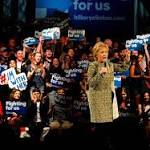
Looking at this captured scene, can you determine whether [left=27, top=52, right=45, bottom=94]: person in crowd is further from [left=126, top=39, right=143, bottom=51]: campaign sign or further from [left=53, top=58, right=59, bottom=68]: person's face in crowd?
[left=126, top=39, right=143, bottom=51]: campaign sign

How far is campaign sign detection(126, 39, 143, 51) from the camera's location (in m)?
8.15

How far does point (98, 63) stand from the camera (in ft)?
25.1

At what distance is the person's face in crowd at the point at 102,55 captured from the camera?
7.59 metres

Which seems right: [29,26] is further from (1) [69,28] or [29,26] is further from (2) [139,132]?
(2) [139,132]

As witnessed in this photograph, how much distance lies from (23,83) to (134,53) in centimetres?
174

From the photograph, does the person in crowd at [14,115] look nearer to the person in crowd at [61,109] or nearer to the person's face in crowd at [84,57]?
the person in crowd at [61,109]

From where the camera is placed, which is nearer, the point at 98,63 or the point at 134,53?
the point at 98,63

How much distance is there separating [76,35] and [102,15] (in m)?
0.49

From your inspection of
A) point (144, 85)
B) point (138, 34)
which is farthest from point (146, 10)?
point (144, 85)

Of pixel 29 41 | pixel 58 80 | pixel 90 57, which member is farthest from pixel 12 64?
pixel 90 57

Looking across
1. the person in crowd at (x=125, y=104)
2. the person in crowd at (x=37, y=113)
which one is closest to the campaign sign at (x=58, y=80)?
the person in crowd at (x=37, y=113)

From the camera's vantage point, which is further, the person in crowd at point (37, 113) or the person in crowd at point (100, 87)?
the person in crowd at point (37, 113)

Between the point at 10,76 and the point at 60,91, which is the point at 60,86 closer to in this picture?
the point at 60,91

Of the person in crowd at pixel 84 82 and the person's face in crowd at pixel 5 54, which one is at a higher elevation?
the person's face in crowd at pixel 5 54
